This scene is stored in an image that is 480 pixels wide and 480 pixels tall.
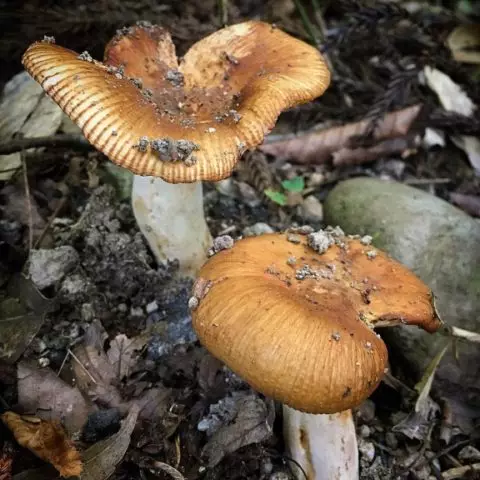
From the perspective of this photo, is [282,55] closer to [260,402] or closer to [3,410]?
[260,402]

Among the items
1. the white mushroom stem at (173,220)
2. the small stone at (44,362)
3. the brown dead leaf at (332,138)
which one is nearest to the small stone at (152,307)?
the white mushroom stem at (173,220)

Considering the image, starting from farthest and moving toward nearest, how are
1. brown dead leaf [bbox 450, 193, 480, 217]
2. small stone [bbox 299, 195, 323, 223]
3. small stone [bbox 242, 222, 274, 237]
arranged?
brown dead leaf [bbox 450, 193, 480, 217]
small stone [bbox 299, 195, 323, 223]
small stone [bbox 242, 222, 274, 237]

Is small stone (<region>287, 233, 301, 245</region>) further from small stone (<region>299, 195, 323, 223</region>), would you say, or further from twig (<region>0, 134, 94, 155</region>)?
twig (<region>0, 134, 94, 155</region>)

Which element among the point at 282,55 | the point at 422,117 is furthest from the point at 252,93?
the point at 422,117

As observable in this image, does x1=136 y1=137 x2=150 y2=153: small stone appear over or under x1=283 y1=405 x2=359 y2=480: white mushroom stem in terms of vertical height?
over

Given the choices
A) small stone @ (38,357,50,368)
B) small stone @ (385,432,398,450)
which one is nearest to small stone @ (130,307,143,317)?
small stone @ (38,357,50,368)

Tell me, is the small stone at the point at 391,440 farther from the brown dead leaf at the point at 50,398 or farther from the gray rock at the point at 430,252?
the brown dead leaf at the point at 50,398

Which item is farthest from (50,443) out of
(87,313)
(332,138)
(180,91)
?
(332,138)

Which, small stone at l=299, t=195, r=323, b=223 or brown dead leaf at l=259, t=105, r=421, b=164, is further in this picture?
brown dead leaf at l=259, t=105, r=421, b=164
